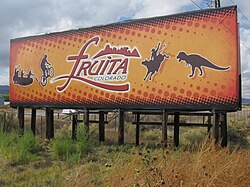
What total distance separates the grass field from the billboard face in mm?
2216

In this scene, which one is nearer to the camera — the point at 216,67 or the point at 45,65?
the point at 216,67

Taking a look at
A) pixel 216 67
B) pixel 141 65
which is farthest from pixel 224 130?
pixel 141 65

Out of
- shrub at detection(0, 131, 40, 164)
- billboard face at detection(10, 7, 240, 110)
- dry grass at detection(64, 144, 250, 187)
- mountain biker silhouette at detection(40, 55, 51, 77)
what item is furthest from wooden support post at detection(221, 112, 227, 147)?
mountain biker silhouette at detection(40, 55, 51, 77)

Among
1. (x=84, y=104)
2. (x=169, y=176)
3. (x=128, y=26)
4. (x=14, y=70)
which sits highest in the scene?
(x=128, y=26)

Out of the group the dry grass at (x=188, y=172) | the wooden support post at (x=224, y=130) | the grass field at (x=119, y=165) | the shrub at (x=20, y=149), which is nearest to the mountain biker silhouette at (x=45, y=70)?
the grass field at (x=119, y=165)

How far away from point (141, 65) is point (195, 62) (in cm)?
213

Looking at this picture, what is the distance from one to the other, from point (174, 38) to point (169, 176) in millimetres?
8190

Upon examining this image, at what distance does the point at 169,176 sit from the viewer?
523 centimetres

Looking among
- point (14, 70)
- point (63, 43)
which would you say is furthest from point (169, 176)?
point (14, 70)

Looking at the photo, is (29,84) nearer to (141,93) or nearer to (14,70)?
(14,70)

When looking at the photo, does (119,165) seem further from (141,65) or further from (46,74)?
(46,74)

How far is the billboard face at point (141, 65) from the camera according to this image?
11781mm

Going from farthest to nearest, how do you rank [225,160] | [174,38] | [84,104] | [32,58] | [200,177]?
[32,58] < [84,104] < [174,38] < [225,160] < [200,177]

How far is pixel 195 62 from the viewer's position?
12266 mm
